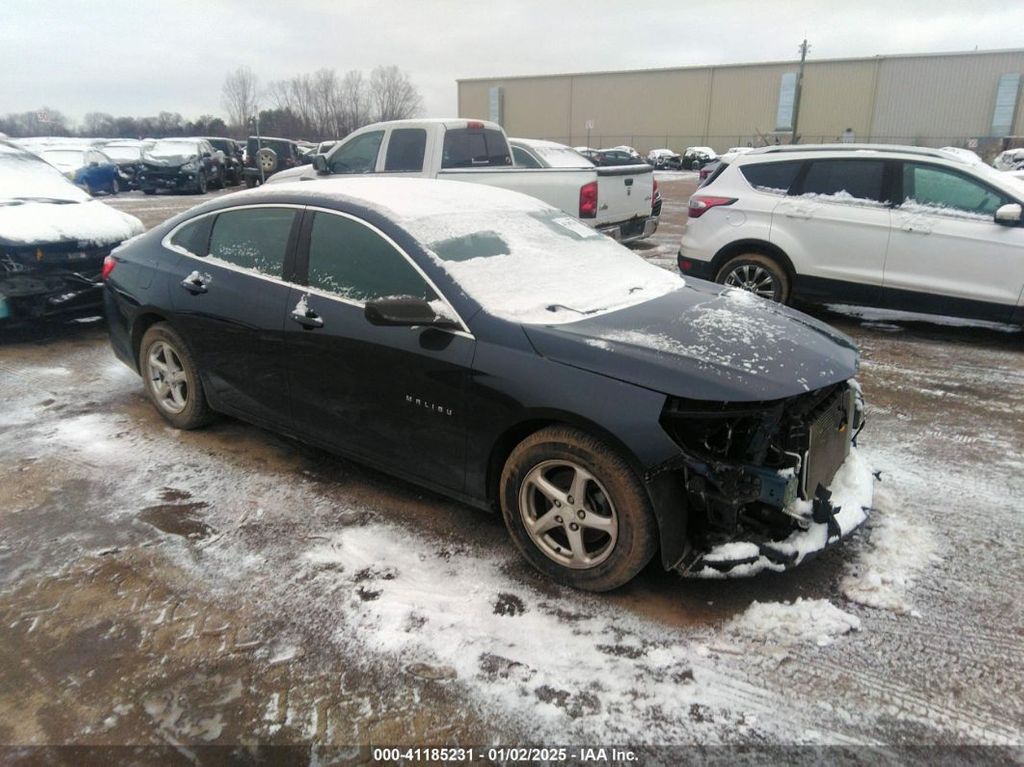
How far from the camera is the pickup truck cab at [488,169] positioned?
8.38 m

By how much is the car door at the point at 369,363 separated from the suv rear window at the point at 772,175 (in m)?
5.26

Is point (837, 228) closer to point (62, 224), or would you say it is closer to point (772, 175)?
point (772, 175)

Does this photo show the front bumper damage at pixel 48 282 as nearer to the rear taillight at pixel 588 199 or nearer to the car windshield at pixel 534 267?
the car windshield at pixel 534 267

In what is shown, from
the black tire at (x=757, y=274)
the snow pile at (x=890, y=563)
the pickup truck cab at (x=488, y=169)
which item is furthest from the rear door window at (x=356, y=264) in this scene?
the black tire at (x=757, y=274)

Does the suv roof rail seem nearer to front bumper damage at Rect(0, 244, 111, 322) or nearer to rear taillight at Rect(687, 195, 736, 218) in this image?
rear taillight at Rect(687, 195, 736, 218)

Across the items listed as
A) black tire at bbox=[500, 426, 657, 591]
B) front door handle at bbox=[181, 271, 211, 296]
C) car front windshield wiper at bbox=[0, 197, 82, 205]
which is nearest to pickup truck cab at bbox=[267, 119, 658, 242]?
car front windshield wiper at bbox=[0, 197, 82, 205]

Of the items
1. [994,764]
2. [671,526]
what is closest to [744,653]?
[671,526]

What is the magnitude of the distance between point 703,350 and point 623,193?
21.8 ft

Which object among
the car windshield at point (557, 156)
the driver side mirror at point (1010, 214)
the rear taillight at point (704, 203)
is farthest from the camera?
the car windshield at point (557, 156)

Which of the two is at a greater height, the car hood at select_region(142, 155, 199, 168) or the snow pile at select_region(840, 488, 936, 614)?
the car hood at select_region(142, 155, 199, 168)

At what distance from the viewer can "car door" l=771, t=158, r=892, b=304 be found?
673 centimetres

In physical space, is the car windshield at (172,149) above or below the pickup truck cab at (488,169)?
above

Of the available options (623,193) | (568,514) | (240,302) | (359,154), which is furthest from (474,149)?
(568,514)

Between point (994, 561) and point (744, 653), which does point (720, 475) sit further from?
point (994, 561)
